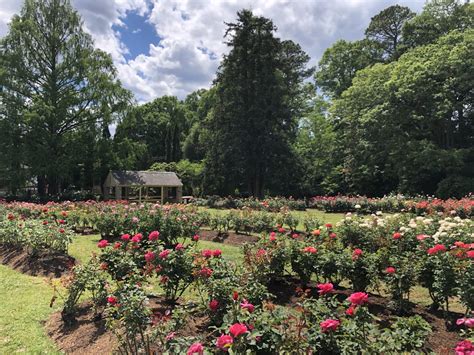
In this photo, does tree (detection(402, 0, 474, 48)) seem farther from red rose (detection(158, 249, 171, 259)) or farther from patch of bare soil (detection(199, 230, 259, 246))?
red rose (detection(158, 249, 171, 259))

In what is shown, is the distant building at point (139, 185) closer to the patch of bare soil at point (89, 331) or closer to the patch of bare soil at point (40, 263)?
the patch of bare soil at point (40, 263)

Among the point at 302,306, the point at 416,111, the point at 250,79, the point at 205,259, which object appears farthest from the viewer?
the point at 250,79

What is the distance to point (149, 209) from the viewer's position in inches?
403

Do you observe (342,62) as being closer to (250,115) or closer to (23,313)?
(250,115)

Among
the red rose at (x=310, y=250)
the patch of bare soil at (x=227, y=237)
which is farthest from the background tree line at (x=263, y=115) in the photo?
the red rose at (x=310, y=250)

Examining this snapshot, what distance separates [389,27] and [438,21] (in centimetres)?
622

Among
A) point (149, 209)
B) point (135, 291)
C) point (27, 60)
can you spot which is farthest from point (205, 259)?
point (27, 60)

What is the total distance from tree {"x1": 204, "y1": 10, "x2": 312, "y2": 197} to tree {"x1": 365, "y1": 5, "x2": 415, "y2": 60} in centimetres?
1197

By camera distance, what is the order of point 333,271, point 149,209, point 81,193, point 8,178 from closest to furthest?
point 333,271 < point 149,209 < point 8,178 < point 81,193

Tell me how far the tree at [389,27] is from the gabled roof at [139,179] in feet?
79.1

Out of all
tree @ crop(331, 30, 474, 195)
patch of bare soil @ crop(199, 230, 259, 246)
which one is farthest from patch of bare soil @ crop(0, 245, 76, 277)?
tree @ crop(331, 30, 474, 195)

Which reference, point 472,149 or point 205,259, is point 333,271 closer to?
point 205,259

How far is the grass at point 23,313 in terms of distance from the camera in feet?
13.3

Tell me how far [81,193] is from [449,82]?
2950cm
